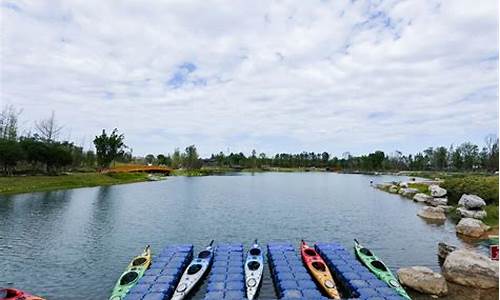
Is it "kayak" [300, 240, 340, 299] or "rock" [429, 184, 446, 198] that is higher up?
"rock" [429, 184, 446, 198]

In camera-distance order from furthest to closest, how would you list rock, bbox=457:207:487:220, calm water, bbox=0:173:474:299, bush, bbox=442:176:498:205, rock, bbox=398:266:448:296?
1. bush, bbox=442:176:498:205
2. rock, bbox=457:207:487:220
3. calm water, bbox=0:173:474:299
4. rock, bbox=398:266:448:296

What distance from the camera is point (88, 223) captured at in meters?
41.3

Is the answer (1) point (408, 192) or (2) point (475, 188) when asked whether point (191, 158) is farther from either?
(2) point (475, 188)

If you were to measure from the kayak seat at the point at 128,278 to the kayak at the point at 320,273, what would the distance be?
10.8m

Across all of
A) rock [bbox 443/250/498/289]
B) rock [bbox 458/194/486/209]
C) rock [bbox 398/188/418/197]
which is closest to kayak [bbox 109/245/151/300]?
rock [bbox 443/250/498/289]

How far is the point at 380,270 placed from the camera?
72.0ft

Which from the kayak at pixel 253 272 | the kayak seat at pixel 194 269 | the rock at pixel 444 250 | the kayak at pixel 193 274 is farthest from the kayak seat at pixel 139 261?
the rock at pixel 444 250

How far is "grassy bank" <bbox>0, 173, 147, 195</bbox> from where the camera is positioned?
64.0 meters

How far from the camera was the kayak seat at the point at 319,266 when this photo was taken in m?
21.9

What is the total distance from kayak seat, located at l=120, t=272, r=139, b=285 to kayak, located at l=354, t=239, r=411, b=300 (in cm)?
1462

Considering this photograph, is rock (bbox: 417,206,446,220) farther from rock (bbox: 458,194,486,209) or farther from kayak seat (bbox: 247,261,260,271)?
kayak seat (bbox: 247,261,260,271)

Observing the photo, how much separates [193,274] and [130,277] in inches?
144

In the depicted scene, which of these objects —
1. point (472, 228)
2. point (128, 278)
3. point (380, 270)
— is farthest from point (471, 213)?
point (128, 278)

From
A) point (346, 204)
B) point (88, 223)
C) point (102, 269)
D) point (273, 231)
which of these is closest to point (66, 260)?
point (102, 269)
